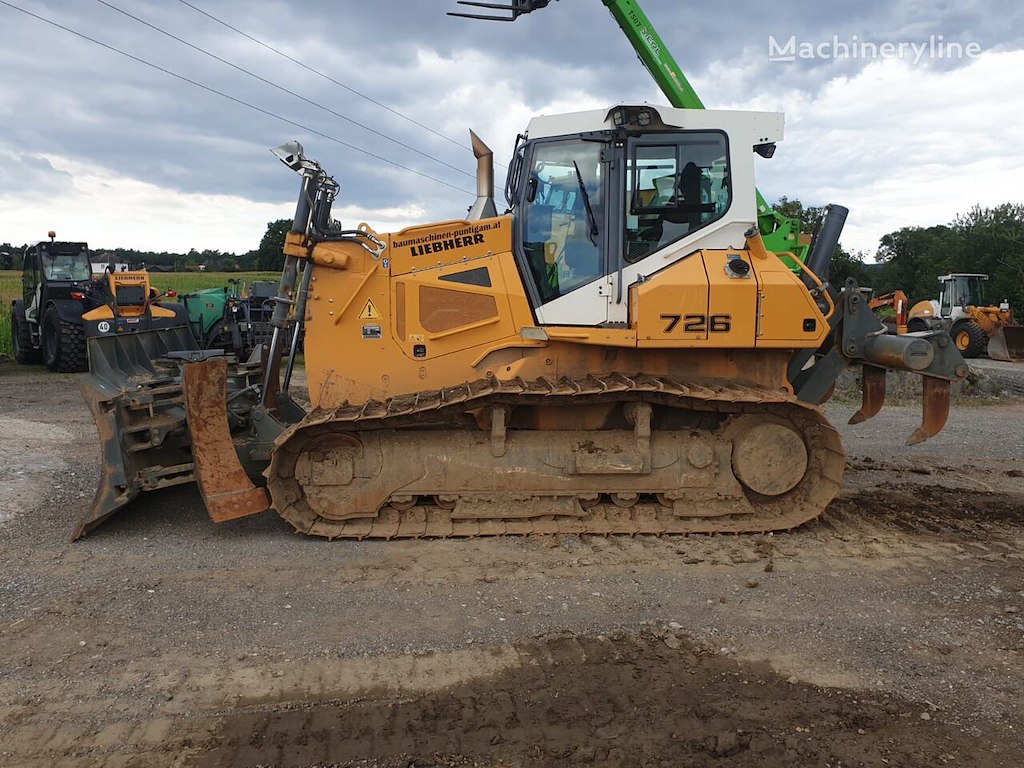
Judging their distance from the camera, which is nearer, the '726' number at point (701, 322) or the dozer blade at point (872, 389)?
the '726' number at point (701, 322)

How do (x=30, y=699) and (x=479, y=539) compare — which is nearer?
(x=30, y=699)

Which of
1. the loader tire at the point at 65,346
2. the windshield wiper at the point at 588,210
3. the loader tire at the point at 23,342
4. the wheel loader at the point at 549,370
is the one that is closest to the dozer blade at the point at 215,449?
the wheel loader at the point at 549,370

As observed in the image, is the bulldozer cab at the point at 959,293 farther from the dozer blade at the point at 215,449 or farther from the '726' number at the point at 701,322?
the dozer blade at the point at 215,449

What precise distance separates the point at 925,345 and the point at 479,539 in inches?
150

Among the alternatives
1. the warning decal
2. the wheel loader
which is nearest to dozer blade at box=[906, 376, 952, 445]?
the wheel loader

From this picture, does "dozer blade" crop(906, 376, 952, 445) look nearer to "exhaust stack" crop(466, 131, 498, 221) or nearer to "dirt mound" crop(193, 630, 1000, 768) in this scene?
"dirt mound" crop(193, 630, 1000, 768)

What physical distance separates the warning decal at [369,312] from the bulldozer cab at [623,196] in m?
1.24

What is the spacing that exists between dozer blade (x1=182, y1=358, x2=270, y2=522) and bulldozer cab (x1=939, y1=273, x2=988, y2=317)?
91.1ft

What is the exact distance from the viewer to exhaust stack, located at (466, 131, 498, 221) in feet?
20.5

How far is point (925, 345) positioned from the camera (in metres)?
5.88

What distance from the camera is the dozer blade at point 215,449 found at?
5.58 meters

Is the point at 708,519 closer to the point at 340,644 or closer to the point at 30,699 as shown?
the point at 340,644

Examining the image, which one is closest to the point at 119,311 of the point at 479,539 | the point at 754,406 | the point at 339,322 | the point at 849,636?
the point at 339,322

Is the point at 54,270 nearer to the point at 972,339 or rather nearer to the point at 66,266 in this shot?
the point at 66,266
